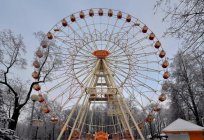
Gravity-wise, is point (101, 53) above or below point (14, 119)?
above

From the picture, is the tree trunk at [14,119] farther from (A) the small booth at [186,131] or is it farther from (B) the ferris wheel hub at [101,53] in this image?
(A) the small booth at [186,131]

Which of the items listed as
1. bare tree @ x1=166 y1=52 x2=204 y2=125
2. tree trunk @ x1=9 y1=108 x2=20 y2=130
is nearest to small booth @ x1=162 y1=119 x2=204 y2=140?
bare tree @ x1=166 y1=52 x2=204 y2=125

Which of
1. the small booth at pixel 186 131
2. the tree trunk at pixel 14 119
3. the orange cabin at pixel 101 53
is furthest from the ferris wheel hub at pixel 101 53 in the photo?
the tree trunk at pixel 14 119

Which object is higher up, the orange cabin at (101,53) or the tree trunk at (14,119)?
the orange cabin at (101,53)

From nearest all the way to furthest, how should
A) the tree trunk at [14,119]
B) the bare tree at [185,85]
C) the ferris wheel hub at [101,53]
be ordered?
the ferris wheel hub at [101,53] → the tree trunk at [14,119] → the bare tree at [185,85]

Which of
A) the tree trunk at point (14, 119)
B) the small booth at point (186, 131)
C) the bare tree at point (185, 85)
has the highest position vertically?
the bare tree at point (185, 85)

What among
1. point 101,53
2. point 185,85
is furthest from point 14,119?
point 185,85

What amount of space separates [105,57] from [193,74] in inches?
563

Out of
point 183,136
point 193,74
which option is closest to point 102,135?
point 183,136

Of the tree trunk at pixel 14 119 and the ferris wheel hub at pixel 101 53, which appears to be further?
the tree trunk at pixel 14 119

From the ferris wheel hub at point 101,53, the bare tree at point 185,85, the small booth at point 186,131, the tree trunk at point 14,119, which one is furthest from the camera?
the bare tree at point 185,85

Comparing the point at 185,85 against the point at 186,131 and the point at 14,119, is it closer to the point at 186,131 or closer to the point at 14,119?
the point at 186,131

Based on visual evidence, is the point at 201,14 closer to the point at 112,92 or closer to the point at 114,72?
the point at 112,92

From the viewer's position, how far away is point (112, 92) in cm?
1520
